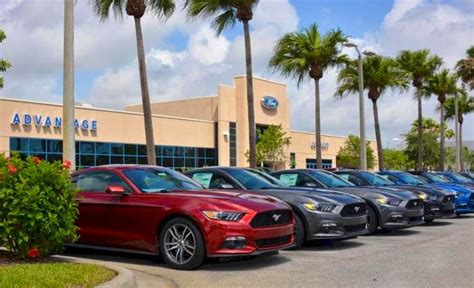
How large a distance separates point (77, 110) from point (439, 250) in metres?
29.8

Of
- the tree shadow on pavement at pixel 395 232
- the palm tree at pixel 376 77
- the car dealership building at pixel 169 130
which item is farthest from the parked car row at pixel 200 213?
the car dealership building at pixel 169 130

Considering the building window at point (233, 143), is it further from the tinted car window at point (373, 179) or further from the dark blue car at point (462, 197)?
the tinted car window at point (373, 179)

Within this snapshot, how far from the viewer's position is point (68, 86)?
12547 mm

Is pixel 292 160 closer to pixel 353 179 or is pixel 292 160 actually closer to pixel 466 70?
pixel 466 70

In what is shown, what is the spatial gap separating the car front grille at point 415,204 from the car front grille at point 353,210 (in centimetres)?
240

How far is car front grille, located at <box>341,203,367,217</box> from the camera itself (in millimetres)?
10773

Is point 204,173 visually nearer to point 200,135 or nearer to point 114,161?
point 114,161

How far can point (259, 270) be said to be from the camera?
28.4 feet

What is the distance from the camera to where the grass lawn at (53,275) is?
21.8ft

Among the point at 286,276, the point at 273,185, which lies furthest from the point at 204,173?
the point at 286,276

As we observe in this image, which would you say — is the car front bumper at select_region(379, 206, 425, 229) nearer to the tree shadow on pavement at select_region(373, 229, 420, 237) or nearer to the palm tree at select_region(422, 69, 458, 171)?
the tree shadow on pavement at select_region(373, 229, 420, 237)

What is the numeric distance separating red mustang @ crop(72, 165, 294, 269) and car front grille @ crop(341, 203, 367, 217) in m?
1.89

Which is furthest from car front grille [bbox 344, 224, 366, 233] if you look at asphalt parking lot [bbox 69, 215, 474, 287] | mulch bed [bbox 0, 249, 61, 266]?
mulch bed [bbox 0, 249, 61, 266]

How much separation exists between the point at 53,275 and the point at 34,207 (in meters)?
1.47
